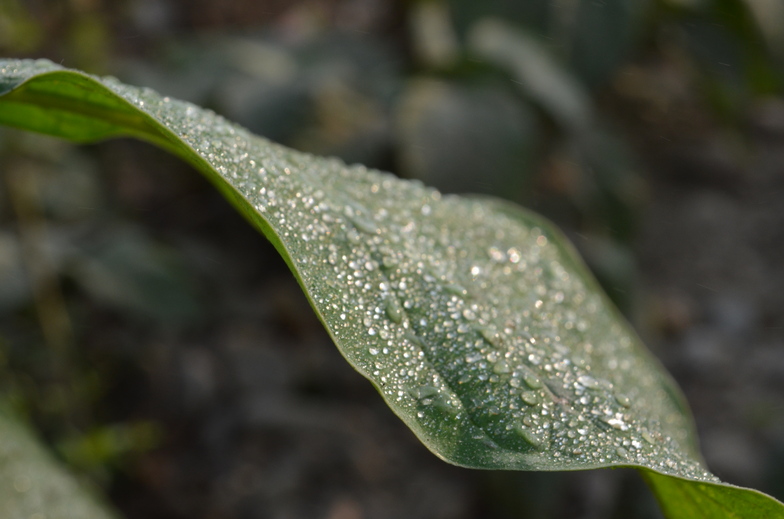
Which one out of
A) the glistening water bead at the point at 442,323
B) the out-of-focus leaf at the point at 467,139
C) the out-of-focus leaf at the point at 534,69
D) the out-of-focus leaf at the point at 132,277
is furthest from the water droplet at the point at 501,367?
the out-of-focus leaf at the point at 534,69

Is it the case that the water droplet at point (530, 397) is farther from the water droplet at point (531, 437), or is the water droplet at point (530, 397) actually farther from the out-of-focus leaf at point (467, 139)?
the out-of-focus leaf at point (467, 139)

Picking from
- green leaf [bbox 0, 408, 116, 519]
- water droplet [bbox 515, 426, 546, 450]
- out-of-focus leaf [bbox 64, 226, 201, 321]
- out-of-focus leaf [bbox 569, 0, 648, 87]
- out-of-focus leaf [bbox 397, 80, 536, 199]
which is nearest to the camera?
water droplet [bbox 515, 426, 546, 450]

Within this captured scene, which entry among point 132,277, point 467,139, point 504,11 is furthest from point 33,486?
point 504,11

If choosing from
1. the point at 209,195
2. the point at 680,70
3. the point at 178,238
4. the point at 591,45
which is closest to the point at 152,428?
the point at 178,238

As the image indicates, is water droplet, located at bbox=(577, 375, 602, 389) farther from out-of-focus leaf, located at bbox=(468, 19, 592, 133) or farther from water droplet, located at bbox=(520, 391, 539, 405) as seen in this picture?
out-of-focus leaf, located at bbox=(468, 19, 592, 133)

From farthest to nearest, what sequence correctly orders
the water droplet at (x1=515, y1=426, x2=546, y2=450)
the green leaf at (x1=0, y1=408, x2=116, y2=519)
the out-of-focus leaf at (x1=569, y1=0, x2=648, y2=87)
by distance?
the out-of-focus leaf at (x1=569, y1=0, x2=648, y2=87) → the green leaf at (x1=0, y1=408, x2=116, y2=519) → the water droplet at (x1=515, y1=426, x2=546, y2=450)

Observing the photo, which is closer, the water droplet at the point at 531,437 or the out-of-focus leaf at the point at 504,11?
the water droplet at the point at 531,437

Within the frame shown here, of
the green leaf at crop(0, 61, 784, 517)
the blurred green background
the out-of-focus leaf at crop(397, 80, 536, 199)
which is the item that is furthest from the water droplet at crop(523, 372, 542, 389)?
the out-of-focus leaf at crop(397, 80, 536, 199)
